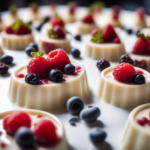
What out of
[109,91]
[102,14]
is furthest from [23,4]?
Result: [109,91]

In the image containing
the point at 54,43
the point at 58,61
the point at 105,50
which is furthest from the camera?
the point at 54,43

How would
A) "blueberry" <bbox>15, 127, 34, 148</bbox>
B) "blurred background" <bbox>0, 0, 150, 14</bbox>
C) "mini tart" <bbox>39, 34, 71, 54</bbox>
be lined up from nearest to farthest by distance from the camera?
"blueberry" <bbox>15, 127, 34, 148</bbox> < "mini tart" <bbox>39, 34, 71, 54</bbox> < "blurred background" <bbox>0, 0, 150, 14</bbox>

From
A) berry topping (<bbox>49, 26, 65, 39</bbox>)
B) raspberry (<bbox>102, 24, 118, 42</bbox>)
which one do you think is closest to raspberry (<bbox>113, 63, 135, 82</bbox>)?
raspberry (<bbox>102, 24, 118, 42</bbox>)

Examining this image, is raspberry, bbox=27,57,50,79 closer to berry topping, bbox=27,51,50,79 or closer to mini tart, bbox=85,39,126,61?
berry topping, bbox=27,51,50,79

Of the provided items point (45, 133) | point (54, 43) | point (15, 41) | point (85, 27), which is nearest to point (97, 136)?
point (45, 133)

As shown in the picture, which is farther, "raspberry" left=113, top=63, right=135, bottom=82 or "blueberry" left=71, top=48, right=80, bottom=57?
"blueberry" left=71, top=48, right=80, bottom=57

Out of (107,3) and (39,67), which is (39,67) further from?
(107,3)

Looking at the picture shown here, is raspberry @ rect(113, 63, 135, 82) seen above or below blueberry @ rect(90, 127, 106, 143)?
above
